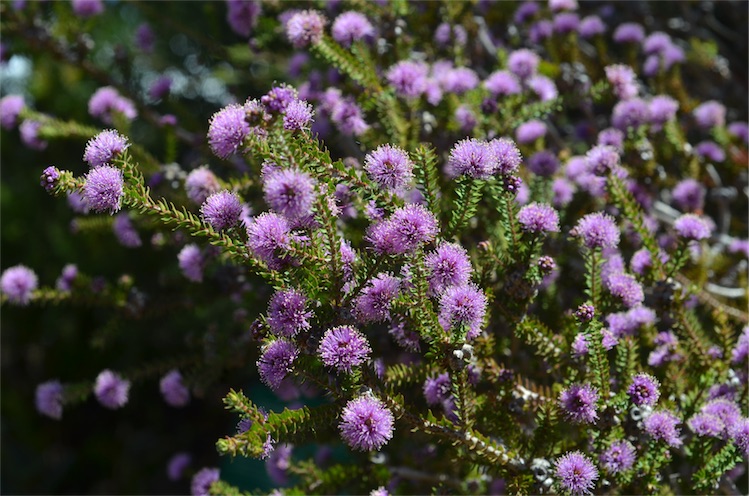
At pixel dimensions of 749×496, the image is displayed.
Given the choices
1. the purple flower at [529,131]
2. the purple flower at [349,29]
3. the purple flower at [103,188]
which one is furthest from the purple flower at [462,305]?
the purple flower at [529,131]

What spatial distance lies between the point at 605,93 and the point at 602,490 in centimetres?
144

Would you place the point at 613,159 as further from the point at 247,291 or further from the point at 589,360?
the point at 247,291

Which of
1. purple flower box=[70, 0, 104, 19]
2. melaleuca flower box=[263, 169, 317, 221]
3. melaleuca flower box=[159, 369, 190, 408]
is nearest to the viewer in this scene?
melaleuca flower box=[263, 169, 317, 221]

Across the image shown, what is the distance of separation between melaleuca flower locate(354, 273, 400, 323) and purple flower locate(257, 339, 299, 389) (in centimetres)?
16

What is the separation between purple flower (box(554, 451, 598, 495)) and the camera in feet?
4.62

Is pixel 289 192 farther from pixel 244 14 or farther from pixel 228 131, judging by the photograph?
pixel 244 14

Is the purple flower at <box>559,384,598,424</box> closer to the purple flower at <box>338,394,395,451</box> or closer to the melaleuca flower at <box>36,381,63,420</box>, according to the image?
the purple flower at <box>338,394,395,451</box>

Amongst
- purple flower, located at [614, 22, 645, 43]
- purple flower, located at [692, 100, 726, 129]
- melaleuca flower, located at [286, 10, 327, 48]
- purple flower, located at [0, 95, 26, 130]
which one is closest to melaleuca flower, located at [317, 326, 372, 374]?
melaleuca flower, located at [286, 10, 327, 48]

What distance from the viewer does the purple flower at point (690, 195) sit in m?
2.50

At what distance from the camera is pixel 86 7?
110 inches

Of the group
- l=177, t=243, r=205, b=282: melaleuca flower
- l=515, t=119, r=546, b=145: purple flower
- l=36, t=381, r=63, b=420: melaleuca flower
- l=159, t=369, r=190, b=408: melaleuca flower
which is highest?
l=515, t=119, r=546, b=145: purple flower

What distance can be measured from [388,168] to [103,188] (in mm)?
552

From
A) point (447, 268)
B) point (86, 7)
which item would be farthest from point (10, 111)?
point (447, 268)

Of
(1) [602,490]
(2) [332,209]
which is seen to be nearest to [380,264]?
(2) [332,209]
